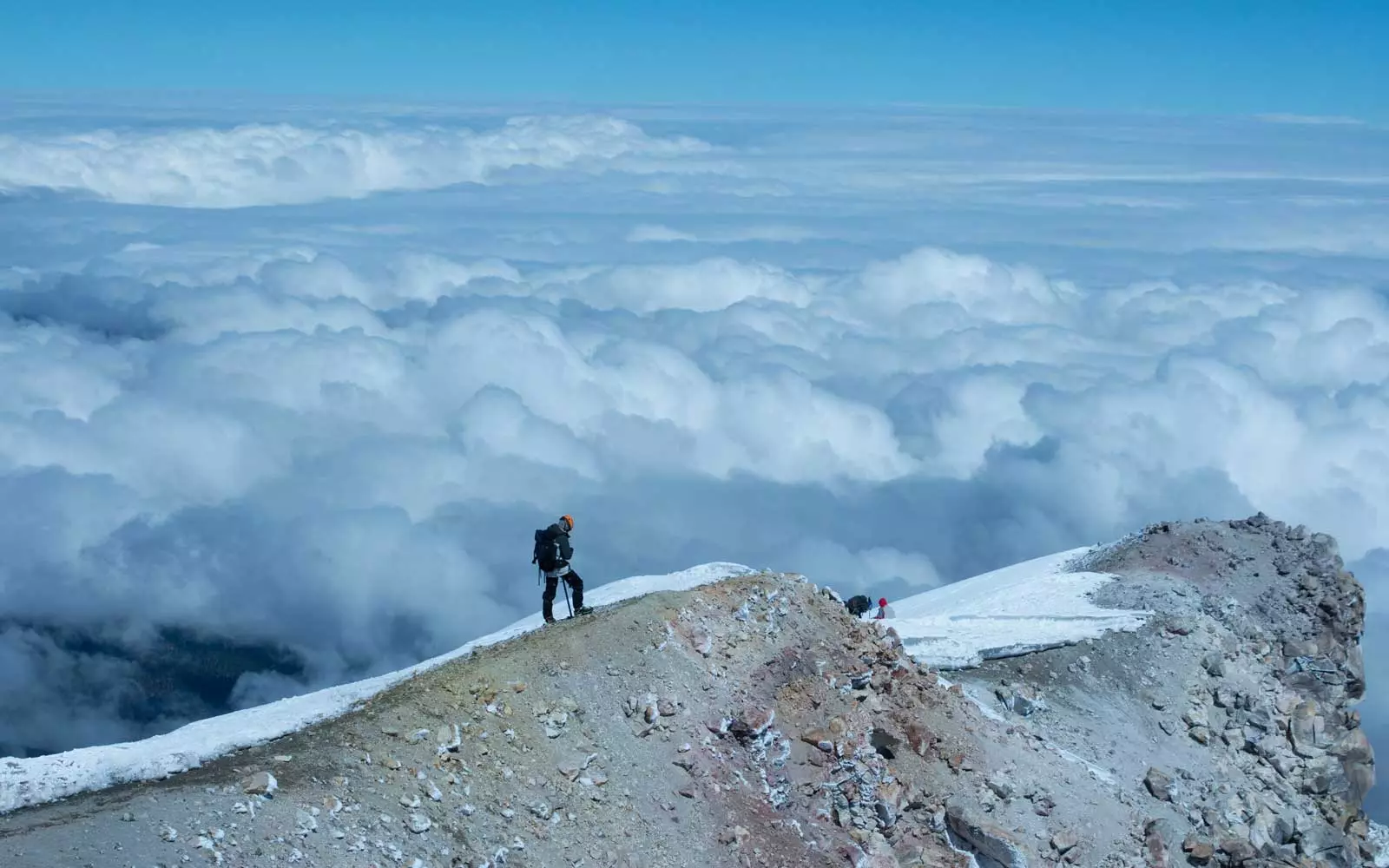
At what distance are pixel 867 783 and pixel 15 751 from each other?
82290 mm

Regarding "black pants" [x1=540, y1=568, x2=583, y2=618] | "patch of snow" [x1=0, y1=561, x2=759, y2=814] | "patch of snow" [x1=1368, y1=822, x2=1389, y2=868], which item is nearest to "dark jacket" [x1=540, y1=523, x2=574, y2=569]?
"black pants" [x1=540, y1=568, x2=583, y2=618]

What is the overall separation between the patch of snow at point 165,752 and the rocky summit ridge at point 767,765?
402 mm

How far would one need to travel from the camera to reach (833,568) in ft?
424

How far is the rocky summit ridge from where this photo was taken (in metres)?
17.4

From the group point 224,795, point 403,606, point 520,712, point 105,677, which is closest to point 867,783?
point 520,712

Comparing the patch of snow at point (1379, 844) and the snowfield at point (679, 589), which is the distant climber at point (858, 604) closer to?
the snowfield at point (679, 589)

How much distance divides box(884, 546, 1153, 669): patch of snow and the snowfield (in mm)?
36

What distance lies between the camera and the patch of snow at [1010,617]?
30.8 metres

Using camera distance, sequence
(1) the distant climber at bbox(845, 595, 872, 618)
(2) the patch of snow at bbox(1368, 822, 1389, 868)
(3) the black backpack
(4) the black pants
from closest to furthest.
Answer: (3) the black backpack, (4) the black pants, (2) the patch of snow at bbox(1368, 822, 1389, 868), (1) the distant climber at bbox(845, 595, 872, 618)

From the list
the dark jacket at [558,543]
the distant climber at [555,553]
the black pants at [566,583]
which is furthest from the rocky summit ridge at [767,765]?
the dark jacket at [558,543]

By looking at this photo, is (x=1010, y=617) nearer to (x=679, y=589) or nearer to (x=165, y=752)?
(x=679, y=589)

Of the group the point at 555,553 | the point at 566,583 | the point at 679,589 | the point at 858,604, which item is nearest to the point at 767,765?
the point at 679,589

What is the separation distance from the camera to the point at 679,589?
84.1 feet

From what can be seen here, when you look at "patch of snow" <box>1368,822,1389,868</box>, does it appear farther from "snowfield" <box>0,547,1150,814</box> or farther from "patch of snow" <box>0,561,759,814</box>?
"patch of snow" <box>0,561,759,814</box>
